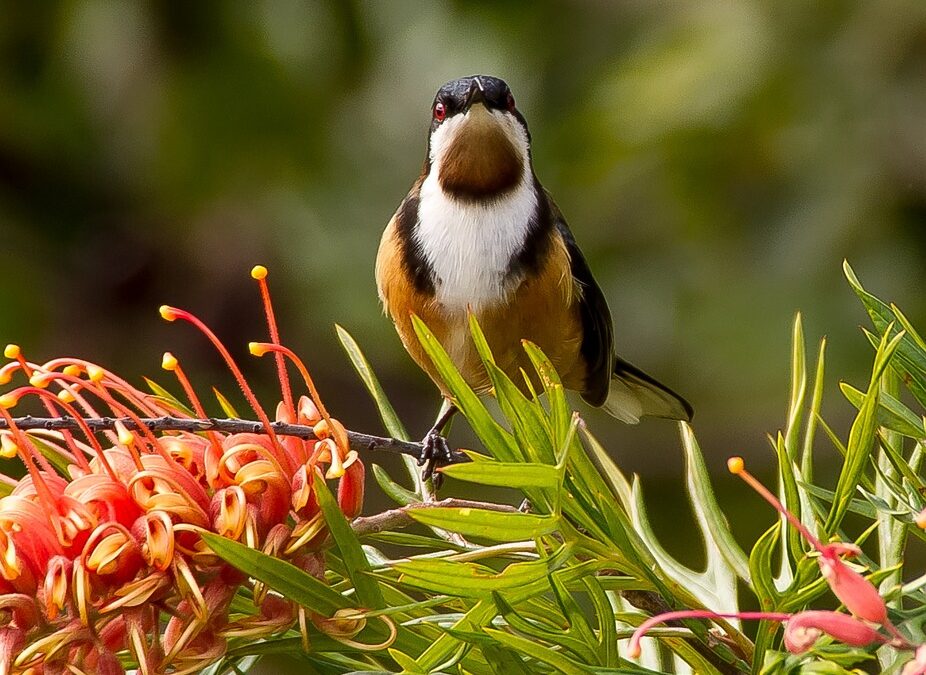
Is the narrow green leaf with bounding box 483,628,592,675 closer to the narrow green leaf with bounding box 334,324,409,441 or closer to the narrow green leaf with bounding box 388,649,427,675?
the narrow green leaf with bounding box 388,649,427,675

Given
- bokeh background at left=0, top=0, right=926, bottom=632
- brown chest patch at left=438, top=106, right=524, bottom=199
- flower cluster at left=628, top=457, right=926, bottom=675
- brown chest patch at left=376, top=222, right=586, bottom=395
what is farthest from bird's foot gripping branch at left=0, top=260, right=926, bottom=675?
bokeh background at left=0, top=0, right=926, bottom=632

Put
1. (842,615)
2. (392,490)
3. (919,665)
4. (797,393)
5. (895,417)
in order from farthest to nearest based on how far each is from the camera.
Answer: (392,490) → (797,393) → (895,417) → (842,615) → (919,665)

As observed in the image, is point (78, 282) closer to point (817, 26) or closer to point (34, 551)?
point (817, 26)

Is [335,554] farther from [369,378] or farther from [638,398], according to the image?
[638,398]

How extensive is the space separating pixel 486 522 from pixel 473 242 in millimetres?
1255

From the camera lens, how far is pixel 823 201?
3.73m

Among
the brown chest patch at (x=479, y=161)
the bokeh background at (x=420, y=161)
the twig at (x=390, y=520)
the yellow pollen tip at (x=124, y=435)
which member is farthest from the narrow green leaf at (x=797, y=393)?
the bokeh background at (x=420, y=161)

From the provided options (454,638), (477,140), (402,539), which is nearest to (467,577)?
(454,638)

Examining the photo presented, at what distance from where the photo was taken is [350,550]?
1.06 metres

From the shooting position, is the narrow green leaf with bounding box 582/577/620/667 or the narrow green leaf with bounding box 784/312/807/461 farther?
the narrow green leaf with bounding box 784/312/807/461

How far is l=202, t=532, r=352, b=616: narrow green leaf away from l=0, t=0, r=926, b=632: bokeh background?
2809mm

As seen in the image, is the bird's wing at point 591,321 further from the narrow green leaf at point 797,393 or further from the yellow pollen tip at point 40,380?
the yellow pollen tip at point 40,380

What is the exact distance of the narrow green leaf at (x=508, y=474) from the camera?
959 mm

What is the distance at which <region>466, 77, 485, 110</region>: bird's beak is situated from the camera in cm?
225
